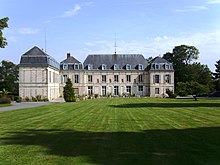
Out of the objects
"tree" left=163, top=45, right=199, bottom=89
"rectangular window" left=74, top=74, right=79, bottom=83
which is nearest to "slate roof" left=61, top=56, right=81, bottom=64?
"rectangular window" left=74, top=74, right=79, bottom=83

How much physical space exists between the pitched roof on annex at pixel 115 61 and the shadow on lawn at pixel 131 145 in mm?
64027

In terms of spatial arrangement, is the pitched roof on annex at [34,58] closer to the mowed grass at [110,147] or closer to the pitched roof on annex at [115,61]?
the pitched roof on annex at [115,61]

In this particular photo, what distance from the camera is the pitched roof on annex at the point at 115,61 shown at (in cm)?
7725

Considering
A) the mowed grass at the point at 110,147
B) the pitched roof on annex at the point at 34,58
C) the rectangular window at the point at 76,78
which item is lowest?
the mowed grass at the point at 110,147

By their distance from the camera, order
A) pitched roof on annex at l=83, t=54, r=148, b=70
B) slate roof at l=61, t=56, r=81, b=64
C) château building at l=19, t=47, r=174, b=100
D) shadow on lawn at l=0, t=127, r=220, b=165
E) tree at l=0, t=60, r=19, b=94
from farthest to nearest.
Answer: tree at l=0, t=60, r=19, b=94 → pitched roof on annex at l=83, t=54, r=148, b=70 → slate roof at l=61, t=56, r=81, b=64 → château building at l=19, t=47, r=174, b=100 → shadow on lawn at l=0, t=127, r=220, b=165

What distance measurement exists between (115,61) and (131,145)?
6838 centimetres

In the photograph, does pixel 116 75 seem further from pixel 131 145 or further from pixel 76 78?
pixel 131 145

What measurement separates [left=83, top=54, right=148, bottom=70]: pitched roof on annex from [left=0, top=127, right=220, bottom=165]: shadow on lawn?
64027 mm

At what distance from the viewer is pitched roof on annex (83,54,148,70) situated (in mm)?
77250

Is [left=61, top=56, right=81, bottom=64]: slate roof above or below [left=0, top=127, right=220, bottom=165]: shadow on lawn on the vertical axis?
above

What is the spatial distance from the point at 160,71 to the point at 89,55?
52.1 feet

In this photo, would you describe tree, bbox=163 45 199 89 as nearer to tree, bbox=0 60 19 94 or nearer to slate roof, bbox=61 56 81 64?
slate roof, bbox=61 56 81 64

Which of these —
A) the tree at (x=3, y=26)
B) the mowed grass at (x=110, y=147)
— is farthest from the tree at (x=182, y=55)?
the mowed grass at (x=110, y=147)

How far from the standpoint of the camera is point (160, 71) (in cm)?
7400
